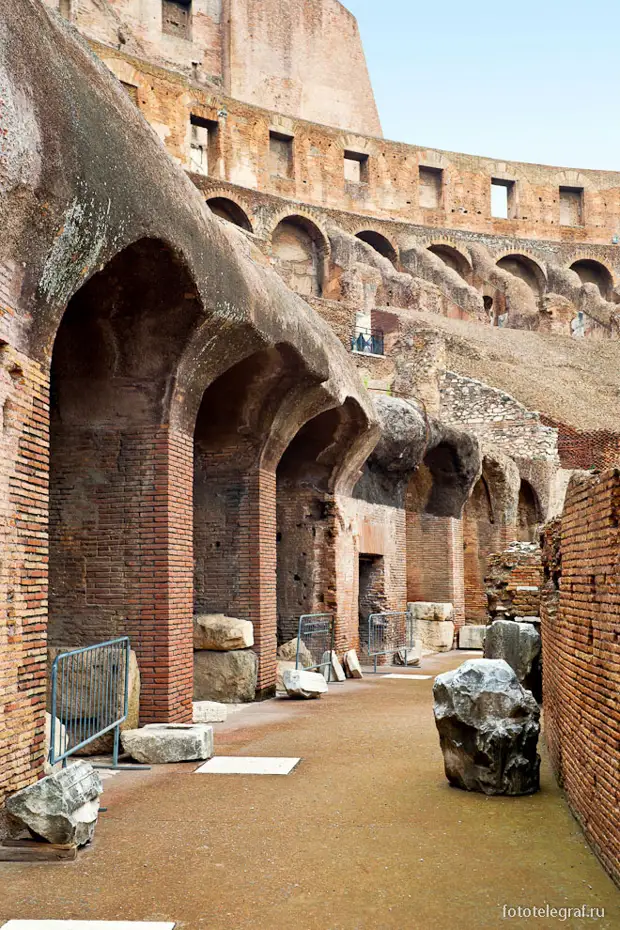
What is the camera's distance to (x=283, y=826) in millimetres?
5641

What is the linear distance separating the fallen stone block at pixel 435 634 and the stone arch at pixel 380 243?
29475 mm

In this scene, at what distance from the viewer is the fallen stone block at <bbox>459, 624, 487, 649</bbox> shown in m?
19.4

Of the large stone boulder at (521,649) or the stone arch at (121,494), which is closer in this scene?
the stone arch at (121,494)

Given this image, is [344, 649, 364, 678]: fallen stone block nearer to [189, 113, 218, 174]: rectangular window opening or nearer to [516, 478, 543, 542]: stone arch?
[516, 478, 543, 542]: stone arch

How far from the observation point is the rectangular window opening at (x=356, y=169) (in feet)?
156

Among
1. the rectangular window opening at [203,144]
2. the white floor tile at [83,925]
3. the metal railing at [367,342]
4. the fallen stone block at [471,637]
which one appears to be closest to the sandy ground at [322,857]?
the white floor tile at [83,925]

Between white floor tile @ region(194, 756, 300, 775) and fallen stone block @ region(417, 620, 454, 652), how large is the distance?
1141 cm

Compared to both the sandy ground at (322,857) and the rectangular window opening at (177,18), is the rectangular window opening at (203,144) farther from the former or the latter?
the sandy ground at (322,857)

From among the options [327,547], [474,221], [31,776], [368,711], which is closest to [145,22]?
[474,221]

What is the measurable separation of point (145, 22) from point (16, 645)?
48210mm

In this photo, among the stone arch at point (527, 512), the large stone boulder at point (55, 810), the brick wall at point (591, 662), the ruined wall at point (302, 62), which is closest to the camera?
the brick wall at point (591, 662)

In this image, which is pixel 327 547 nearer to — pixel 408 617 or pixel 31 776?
pixel 408 617

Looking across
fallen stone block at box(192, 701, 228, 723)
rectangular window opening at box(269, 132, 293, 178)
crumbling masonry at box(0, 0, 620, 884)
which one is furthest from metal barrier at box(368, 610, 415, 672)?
rectangular window opening at box(269, 132, 293, 178)

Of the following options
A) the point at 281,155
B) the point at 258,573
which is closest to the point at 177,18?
the point at 281,155
